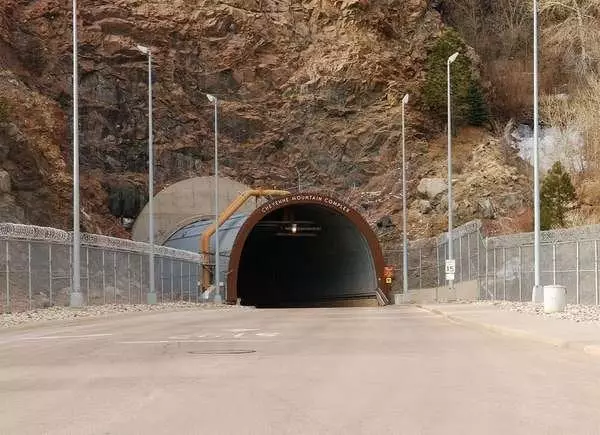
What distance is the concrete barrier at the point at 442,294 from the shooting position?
148 feet

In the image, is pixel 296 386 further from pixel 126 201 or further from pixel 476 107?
pixel 476 107

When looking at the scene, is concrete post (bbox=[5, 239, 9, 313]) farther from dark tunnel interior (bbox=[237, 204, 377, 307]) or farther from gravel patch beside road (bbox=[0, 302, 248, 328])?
dark tunnel interior (bbox=[237, 204, 377, 307])

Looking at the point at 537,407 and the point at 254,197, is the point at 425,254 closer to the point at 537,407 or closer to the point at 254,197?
the point at 254,197

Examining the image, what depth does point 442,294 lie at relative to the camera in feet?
167

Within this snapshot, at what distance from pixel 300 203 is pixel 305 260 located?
1585cm

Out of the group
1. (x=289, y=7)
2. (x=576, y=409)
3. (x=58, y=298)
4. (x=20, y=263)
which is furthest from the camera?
(x=289, y=7)

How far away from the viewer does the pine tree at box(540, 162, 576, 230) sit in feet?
150

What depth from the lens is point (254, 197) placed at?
60656 mm

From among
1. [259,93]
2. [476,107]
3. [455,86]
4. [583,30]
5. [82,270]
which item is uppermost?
[583,30]

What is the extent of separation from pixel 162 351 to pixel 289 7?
62.2 meters

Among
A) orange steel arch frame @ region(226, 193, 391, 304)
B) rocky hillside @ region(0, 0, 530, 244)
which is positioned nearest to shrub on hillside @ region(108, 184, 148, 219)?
rocky hillside @ region(0, 0, 530, 244)

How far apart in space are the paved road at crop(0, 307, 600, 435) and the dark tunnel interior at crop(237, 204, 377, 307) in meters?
35.9

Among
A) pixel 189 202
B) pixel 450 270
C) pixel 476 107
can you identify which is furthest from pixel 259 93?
pixel 450 270

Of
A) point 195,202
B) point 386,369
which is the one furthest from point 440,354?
point 195,202
